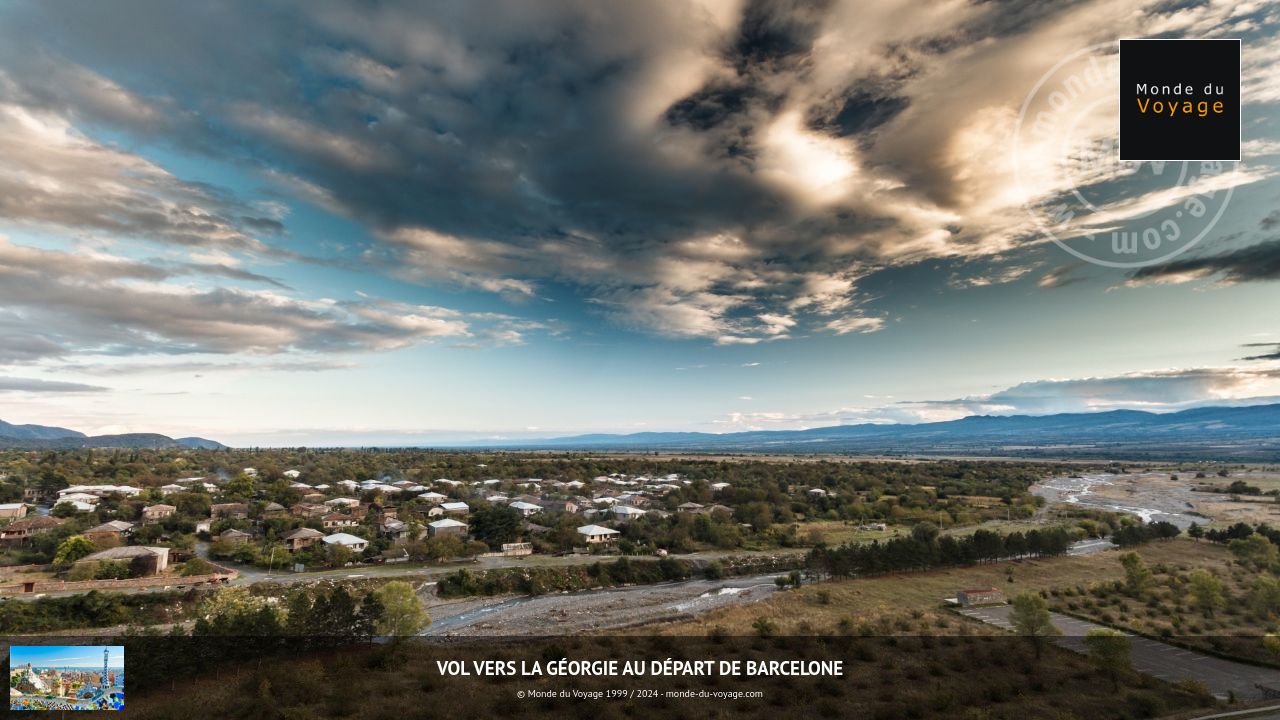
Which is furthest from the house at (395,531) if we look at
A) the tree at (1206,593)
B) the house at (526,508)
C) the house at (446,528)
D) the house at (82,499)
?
the tree at (1206,593)

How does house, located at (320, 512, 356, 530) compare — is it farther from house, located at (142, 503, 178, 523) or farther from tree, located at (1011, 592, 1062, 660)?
tree, located at (1011, 592, 1062, 660)

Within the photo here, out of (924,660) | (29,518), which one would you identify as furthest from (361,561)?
(924,660)

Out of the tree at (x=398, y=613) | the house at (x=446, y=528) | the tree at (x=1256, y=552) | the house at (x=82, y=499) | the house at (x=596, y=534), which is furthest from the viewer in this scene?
the house at (x=596, y=534)

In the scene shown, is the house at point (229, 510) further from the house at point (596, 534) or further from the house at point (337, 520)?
the house at point (596, 534)

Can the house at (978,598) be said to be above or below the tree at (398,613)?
below

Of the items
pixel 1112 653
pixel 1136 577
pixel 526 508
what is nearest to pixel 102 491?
pixel 526 508

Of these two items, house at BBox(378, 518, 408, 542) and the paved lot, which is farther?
house at BBox(378, 518, 408, 542)

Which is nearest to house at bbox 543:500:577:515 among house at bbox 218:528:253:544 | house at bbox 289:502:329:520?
house at bbox 289:502:329:520
